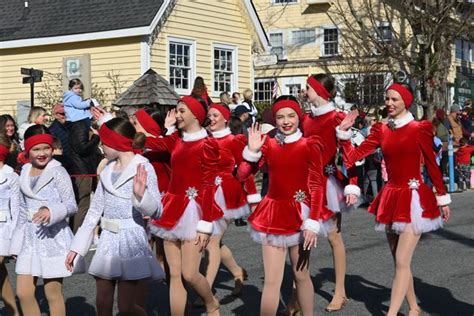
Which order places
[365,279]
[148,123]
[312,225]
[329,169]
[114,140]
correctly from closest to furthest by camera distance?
[114,140] → [312,225] → [148,123] → [329,169] → [365,279]

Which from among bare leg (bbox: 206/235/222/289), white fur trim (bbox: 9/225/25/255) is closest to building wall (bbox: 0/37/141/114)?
bare leg (bbox: 206/235/222/289)

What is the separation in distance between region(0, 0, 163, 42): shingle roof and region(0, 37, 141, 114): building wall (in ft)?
1.45

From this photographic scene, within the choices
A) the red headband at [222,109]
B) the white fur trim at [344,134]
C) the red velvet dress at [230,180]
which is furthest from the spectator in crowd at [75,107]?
the white fur trim at [344,134]

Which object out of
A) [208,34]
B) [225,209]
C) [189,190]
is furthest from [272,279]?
[208,34]

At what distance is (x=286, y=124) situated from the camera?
6578 millimetres

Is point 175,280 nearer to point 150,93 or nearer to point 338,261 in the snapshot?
point 338,261

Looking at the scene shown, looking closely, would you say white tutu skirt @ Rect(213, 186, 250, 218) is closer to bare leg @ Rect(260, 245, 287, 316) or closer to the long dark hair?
bare leg @ Rect(260, 245, 287, 316)

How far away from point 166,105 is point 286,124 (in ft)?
41.7

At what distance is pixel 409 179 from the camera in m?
7.15

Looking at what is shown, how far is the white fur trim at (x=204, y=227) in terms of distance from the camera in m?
6.65

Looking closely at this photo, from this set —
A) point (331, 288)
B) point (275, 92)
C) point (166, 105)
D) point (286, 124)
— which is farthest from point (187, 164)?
point (275, 92)

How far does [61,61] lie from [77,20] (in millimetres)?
1307

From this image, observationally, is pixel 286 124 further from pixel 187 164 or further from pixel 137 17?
pixel 137 17

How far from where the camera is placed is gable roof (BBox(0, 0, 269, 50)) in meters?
23.7
